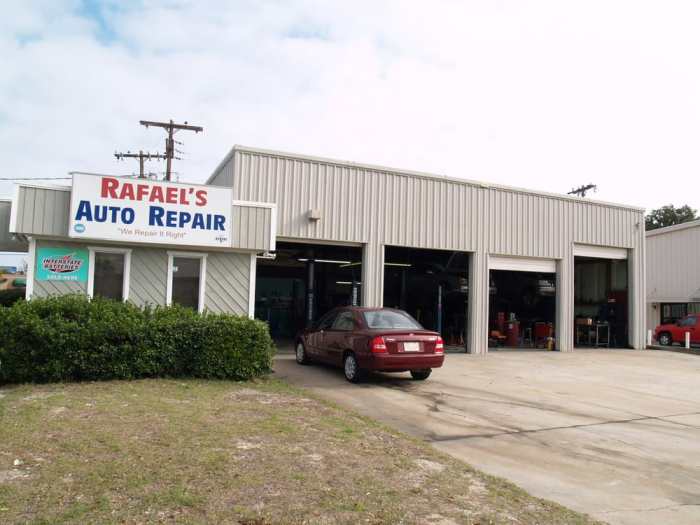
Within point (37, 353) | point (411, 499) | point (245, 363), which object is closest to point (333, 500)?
point (411, 499)

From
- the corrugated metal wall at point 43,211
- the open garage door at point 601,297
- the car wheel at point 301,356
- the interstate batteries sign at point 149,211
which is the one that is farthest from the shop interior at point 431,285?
the corrugated metal wall at point 43,211

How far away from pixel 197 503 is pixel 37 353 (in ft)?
19.5

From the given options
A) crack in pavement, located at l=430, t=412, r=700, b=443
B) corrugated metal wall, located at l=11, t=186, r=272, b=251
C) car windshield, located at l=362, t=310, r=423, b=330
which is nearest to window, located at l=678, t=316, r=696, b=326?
crack in pavement, located at l=430, t=412, r=700, b=443

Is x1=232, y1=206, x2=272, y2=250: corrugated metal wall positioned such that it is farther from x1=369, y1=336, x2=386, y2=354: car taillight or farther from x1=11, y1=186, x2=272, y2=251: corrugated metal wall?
x1=369, y1=336, x2=386, y2=354: car taillight

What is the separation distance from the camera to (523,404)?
373 inches

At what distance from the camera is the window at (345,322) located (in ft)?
37.4

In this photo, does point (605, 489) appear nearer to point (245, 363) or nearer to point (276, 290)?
point (245, 363)

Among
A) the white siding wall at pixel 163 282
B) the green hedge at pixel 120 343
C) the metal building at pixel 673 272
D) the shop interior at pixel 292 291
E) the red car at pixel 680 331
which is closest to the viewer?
the green hedge at pixel 120 343

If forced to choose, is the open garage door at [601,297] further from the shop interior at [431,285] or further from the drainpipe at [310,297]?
the drainpipe at [310,297]

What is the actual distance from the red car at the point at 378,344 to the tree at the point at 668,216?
58.4 meters

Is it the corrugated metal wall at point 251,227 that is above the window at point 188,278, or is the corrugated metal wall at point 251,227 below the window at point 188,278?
above

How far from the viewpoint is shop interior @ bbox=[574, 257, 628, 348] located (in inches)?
905

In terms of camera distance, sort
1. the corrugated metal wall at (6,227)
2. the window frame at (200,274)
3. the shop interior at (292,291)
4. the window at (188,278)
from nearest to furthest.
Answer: the corrugated metal wall at (6,227), the window frame at (200,274), the window at (188,278), the shop interior at (292,291)

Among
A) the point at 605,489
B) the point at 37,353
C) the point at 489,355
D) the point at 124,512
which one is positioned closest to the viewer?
the point at 124,512
